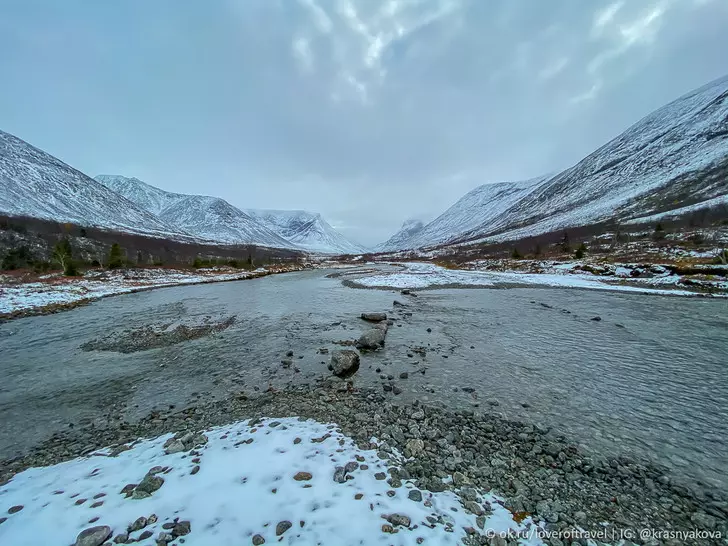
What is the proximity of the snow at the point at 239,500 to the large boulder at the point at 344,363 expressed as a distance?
472 cm

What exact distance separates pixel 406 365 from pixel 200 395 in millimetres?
8165

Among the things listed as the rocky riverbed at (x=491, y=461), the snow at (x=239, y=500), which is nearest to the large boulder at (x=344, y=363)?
the rocky riverbed at (x=491, y=461)

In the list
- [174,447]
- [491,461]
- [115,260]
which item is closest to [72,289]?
[115,260]

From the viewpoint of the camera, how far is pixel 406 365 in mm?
13070

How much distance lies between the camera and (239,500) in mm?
5387

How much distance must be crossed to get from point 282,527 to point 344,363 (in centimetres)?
754

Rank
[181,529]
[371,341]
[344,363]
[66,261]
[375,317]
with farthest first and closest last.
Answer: [66,261], [375,317], [371,341], [344,363], [181,529]

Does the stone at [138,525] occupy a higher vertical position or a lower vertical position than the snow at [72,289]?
lower

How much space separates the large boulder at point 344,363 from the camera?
12125 mm

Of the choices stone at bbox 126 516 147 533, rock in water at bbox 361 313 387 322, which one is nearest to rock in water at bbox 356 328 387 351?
rock in water at bbox 361 313 387 322

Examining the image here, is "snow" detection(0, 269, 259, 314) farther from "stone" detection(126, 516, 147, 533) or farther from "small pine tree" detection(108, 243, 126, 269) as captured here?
"stone" detection(126, 516, 147, 533)

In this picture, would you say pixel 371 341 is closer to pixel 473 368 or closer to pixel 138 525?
pixel 473 368

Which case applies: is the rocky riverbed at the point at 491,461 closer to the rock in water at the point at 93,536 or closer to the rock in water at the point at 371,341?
the rock in water at the point at 93,536

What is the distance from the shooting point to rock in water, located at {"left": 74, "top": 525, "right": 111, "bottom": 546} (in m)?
4.39
